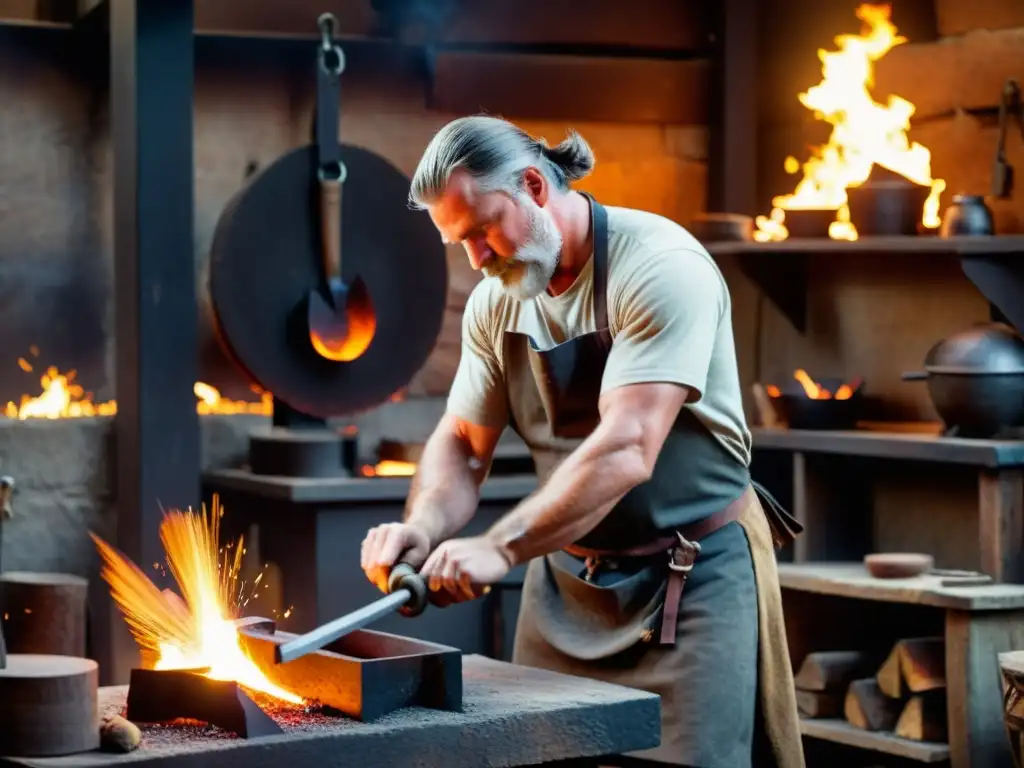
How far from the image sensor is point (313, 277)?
5.39 m

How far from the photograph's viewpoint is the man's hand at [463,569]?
9.84 ft

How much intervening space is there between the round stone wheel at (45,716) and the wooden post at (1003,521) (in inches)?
113

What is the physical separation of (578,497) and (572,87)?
10.3 feet

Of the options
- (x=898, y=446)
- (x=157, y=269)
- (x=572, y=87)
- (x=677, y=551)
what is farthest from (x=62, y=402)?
(x=677, y=551)

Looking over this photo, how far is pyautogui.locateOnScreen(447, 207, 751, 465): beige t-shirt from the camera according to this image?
3.20 m

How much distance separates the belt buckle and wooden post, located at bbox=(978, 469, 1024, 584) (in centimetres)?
166

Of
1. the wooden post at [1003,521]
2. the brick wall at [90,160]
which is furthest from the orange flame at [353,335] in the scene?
the wooden post at [1003,521]

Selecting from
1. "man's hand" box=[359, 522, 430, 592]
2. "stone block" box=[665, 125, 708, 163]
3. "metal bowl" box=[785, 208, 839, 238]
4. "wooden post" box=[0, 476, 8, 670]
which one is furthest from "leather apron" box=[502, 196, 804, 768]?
"stone block" box=[665, 125, 708, 163]

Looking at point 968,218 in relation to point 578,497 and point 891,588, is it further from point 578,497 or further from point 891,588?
point 578,497

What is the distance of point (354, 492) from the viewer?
508 centimetres

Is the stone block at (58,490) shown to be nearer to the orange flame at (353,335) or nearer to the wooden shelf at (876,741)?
the orange flame at (353,335)

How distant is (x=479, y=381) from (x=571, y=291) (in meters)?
0.32

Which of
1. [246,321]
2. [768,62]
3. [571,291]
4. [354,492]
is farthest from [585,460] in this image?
[768,62]

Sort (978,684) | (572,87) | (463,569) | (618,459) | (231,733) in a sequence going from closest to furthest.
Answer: (231,733) → (463,569) → (618,459) → (978,684) → (572,87)
